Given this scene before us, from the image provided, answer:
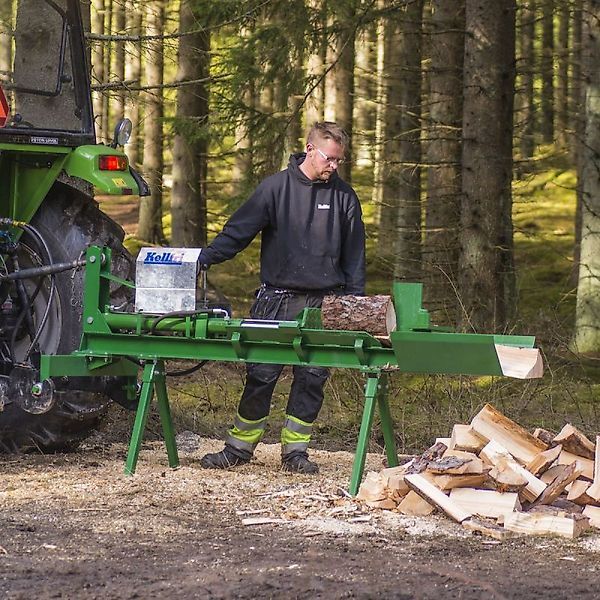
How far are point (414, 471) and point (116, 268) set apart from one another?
2.20m

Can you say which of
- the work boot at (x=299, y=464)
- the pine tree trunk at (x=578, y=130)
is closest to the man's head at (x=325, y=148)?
the work boot at (x=299, y=464)

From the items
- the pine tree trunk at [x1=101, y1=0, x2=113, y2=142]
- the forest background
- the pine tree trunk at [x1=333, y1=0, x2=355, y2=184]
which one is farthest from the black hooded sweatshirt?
the pine tree trunk at [x1=333, y1=0, x2=355, y2=184]

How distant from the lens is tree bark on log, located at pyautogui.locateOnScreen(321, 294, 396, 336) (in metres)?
6.44

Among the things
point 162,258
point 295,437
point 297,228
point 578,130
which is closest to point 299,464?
point 295,437

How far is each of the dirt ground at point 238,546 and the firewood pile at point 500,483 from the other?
10 cm

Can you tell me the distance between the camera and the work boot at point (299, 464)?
7.26 m

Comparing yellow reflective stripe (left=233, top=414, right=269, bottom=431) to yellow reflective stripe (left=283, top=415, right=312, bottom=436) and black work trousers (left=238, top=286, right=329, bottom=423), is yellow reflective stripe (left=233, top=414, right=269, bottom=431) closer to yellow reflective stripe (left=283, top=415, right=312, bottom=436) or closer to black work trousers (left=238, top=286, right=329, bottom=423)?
black work trousers (left=238, top=286, right=329, bottom=423)

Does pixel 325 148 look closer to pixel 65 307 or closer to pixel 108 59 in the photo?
pixel 65 307

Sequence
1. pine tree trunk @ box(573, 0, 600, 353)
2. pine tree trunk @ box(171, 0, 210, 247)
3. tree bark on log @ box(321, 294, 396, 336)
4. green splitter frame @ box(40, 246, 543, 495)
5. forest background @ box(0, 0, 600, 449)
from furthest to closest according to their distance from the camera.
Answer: pine tree trunk @ box(171, 0, 210, 247), pine tree trunk @ box(573, 0, 600, 353), forest background @ box(0, 0, 600, 449), tree bark on log @ box(321, 294, 396, 336), green splitter frame @ box(40, 246, 543, 495)

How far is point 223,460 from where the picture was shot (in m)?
7.41

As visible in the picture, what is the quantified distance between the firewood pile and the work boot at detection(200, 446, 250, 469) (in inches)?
49.5

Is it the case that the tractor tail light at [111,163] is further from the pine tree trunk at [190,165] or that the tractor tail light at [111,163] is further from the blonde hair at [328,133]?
the pine tree trunk at [190,165]

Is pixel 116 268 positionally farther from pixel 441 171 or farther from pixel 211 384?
pixel 441 171

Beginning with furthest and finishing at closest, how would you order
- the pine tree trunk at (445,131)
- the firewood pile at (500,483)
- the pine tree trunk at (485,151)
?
the pine tree trunk at (445,131) → the pine tree trunk at (485,151) → the firewood pile at (500,483)
